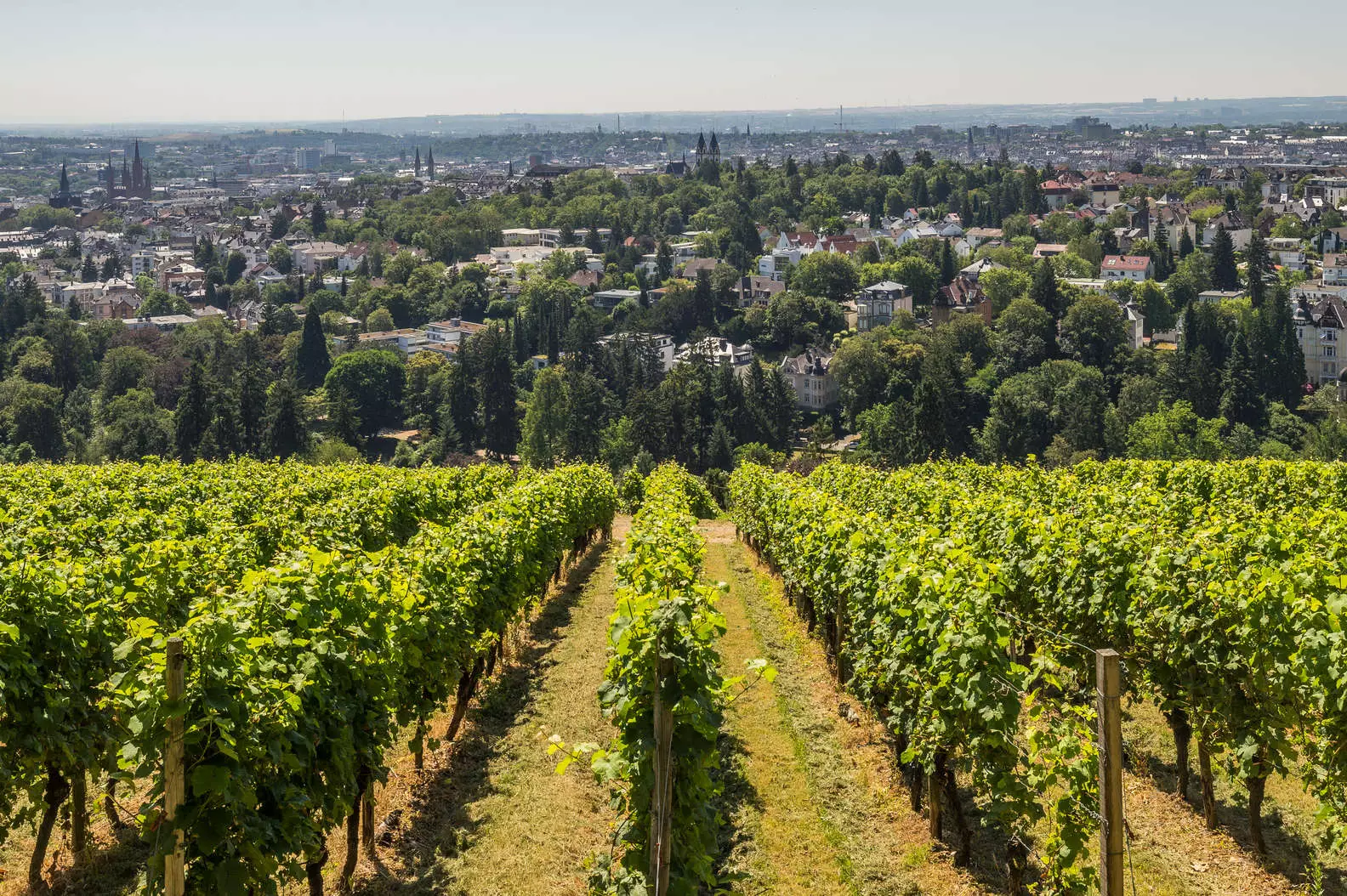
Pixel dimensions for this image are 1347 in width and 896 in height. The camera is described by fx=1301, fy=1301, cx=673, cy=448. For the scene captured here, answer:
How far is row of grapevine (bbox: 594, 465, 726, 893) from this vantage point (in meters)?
10.2

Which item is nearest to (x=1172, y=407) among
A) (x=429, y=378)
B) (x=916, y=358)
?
(x=916, y=358)

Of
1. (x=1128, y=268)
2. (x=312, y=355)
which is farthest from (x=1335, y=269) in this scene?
(x=312, y=355)

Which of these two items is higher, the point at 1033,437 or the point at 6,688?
the point at 6,688

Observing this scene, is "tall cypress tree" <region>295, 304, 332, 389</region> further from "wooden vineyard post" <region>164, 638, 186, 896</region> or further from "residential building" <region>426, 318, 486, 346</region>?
"wooden vineyard post" <region>164, 638, 186, 896</region>

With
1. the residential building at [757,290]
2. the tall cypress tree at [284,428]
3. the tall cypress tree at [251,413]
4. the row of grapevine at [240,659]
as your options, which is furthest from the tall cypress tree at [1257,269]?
the row of grapevine at [240,659]

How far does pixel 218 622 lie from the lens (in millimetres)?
9914

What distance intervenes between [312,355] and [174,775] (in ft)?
366

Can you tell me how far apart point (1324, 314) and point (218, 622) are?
116 metres

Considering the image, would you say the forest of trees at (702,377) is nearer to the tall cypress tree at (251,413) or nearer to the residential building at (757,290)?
the tall cypress tree at (251,413)

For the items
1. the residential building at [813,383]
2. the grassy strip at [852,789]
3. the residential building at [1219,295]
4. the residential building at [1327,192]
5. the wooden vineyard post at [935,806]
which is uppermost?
the residential building at [1327,192]

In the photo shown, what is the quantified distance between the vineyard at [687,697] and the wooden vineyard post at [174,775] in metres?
0.03

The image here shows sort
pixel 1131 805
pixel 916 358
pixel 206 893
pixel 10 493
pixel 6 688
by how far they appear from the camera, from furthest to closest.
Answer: pixel 916 358
pixel 10 493
pixel 1131 805
pixel 6 688
pixel 206 893

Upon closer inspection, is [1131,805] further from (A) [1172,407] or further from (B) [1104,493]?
(A) [1172,407]

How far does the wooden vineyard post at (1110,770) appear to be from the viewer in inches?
317
